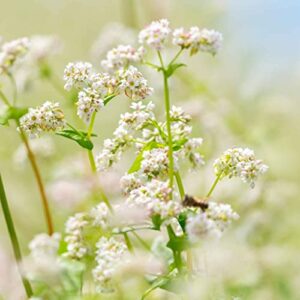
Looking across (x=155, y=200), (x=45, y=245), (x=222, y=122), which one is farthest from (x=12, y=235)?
(x=222, y=122)

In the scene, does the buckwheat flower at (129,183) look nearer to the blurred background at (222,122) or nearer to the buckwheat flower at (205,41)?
the blurred background at (222,122)

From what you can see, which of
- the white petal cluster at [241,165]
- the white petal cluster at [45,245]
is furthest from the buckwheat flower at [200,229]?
the white petal cluster at [45,245]

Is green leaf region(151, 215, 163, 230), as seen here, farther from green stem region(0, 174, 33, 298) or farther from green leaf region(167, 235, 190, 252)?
green stem region(0, 174, 33, 298)

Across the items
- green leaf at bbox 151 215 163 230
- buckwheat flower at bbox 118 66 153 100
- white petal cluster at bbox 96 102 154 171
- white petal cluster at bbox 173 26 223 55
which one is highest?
white petal cluster at bbox 173 26 223 55

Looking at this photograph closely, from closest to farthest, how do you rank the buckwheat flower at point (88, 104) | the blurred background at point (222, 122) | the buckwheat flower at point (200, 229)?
1. the buckwheat flower at point (200, 229)
2. the buckwheat flower at point (88, 104)
3. the blurred background at point (222, 122)

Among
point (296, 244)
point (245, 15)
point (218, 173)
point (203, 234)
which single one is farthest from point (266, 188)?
point (245, 15)

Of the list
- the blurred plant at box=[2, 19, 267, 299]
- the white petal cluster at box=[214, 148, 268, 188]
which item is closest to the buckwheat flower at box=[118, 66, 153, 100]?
the blurred plant at box=[2, 19, 267, 299]
